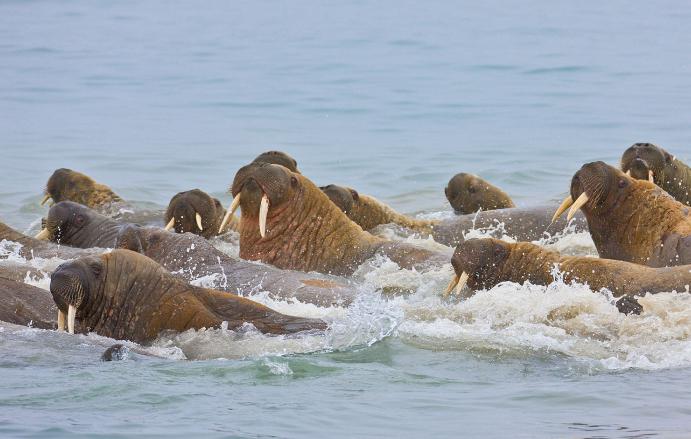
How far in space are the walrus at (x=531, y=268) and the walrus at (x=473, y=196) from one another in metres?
5.39

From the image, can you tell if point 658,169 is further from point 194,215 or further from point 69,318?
point 69,318

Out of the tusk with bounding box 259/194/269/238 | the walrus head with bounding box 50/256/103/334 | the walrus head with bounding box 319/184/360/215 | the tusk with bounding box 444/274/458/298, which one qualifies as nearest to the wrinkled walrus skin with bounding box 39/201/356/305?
the tusk with bounding box 444/274/458/298

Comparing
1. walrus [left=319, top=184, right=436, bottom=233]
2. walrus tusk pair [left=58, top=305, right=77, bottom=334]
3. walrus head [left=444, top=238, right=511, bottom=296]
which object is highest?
walrus head [left=444, top=238, right=511, bottom=296]

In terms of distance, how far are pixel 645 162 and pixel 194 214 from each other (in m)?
4.32

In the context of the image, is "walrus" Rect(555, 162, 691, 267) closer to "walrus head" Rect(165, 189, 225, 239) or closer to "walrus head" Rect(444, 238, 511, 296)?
"walrus head" Rect(444, 238, 511, 296)

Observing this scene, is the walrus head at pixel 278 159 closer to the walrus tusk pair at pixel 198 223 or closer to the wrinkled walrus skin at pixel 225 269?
the walrus tusk pair at pixel 198 223

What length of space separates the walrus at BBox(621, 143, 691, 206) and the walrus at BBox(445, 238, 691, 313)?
3.18 m

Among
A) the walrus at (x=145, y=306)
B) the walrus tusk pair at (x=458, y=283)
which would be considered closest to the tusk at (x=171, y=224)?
the walrus tusk pair at (x=458, y=283)

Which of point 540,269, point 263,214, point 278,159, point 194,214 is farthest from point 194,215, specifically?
point 540,269

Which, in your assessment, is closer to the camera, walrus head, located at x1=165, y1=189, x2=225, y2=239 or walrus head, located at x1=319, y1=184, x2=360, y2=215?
walrus head, located at x1=165, y1=189, x2=225, y2=239

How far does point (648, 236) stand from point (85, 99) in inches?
950

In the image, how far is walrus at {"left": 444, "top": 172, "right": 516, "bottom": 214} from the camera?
1638 cm

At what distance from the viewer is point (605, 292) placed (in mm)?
10125

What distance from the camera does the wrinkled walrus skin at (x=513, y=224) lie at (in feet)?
47.5
